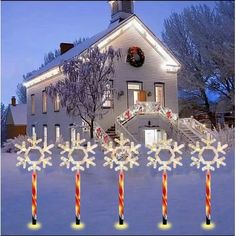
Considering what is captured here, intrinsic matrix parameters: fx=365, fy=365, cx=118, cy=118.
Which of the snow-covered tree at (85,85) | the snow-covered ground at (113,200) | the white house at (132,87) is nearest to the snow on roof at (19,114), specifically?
the white house at (132,87)

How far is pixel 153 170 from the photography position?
1226cm

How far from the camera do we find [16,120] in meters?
36.4

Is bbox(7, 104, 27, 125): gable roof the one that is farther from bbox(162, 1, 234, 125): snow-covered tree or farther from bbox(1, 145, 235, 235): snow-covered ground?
bbox(1, 145, 235, 235): snow-covered ground

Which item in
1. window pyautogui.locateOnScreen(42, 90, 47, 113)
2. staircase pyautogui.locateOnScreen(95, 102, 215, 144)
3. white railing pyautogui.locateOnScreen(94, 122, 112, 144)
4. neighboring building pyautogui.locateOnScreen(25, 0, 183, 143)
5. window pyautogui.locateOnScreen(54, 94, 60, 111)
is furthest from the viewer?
window pyautogui.locateOnScreen(42, 90, 47, 113)

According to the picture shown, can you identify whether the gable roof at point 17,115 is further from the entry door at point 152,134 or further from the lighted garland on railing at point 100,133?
the lighted garland on railing at point 100,133

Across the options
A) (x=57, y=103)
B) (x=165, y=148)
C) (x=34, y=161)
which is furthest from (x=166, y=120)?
(x=34, y=161)

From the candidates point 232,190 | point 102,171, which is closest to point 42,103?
point 102,171

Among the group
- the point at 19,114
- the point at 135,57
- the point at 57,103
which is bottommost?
the point at 19,114

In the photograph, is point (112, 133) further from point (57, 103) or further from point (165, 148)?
point (165, 148)

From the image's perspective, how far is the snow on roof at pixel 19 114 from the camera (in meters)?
36.4

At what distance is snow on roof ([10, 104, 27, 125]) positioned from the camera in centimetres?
3644

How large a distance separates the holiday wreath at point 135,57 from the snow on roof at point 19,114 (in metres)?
17.4

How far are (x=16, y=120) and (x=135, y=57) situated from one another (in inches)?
699

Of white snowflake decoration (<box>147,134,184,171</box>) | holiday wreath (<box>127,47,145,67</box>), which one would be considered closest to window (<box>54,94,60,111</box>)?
holiday wreath (<box>127,47,145,67</box>)
